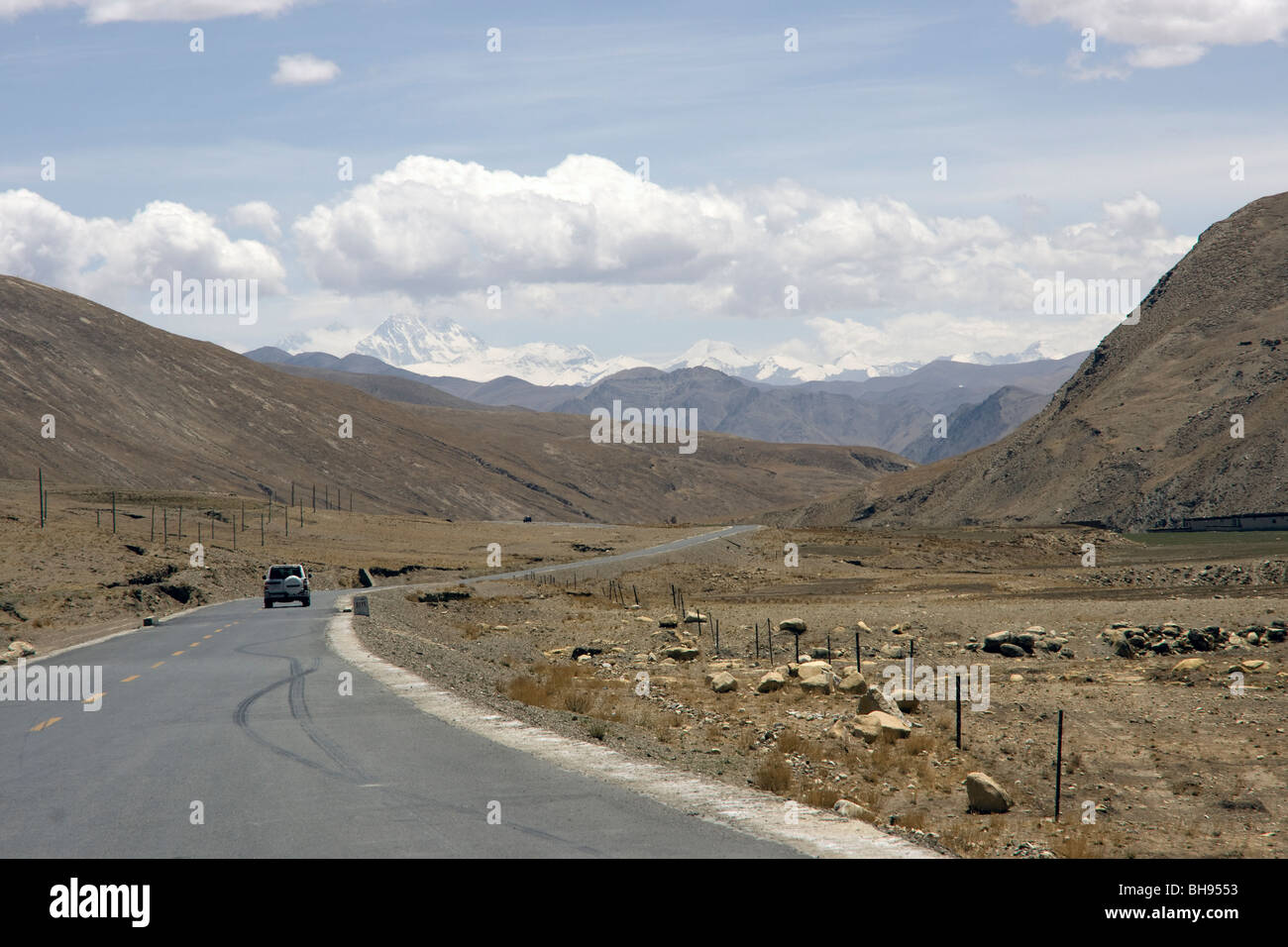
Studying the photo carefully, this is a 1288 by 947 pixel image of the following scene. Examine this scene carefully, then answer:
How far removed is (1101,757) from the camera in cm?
2022

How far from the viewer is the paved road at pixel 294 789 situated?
941 centimetres

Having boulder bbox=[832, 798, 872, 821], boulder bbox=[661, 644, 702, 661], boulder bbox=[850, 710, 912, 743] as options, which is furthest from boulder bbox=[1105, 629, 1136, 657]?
boulder bbox=[832, 798, 872, 821]

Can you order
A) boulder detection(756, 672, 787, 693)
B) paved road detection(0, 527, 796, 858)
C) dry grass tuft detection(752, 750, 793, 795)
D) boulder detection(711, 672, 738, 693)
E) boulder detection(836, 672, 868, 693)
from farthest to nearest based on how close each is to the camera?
boulder detection(711, 672, 738, 693) → boulder detection(836, 672, 868, 693) → boulder detection(756, 672, 787, 693) → dry grass tuft detection(752, 750, 793, 795) → paved road detection(0, 527, 796, 858)

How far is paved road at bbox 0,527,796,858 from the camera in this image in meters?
9.41

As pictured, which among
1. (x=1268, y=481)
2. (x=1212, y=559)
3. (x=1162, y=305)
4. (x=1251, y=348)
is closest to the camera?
(x=1212, y=559)

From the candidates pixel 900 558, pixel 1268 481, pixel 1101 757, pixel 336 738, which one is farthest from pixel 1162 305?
pixel 336 738

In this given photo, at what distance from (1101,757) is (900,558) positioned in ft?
214

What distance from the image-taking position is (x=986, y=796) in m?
16.1

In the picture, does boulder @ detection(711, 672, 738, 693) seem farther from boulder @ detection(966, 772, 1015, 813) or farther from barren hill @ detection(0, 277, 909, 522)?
barren hill @ detection(0, 277, 909, 522)

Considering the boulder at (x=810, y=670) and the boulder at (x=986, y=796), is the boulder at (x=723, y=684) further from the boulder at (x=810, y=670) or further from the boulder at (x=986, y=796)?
the boulder at (x=986, y=796)

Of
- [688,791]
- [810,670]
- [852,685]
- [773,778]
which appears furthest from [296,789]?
[810,670]

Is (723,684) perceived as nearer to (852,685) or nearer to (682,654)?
(852,685)

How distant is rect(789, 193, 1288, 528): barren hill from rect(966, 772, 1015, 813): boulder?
303 feet
